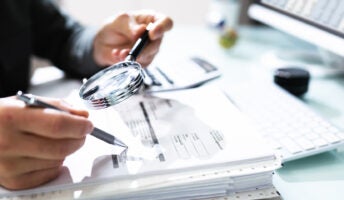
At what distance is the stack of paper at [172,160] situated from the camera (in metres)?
0.39

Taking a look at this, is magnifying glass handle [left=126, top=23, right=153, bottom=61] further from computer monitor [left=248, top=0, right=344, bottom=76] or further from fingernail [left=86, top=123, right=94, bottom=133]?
computer monitor [left=248, top=0, right=344, bottom=76]

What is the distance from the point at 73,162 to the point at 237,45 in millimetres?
663

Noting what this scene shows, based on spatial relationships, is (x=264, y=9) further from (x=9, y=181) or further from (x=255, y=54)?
(x=9, y=181)

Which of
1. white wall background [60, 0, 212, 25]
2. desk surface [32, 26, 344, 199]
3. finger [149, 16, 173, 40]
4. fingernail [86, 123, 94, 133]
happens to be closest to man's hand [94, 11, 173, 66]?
finger [149, 16, 173, 40]

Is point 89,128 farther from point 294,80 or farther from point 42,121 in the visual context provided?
point 294,80

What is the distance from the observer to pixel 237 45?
99 cm

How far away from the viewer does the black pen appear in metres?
0.36

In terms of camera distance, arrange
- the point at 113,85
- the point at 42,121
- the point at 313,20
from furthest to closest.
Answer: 1. the point at 313,20
2. the point at 113,85
3. the point at 42,121

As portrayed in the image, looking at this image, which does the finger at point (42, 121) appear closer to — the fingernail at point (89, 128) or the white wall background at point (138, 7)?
the fingernail at point (89, 128)

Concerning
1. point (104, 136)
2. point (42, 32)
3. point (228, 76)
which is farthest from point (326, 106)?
point (42, 32)

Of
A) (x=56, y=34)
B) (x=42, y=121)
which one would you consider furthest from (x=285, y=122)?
(x=56, y=34)

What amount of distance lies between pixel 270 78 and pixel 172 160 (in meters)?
0.43

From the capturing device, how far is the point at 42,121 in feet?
1.18

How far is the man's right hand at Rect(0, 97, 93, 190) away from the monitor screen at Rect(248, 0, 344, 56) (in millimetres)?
484
